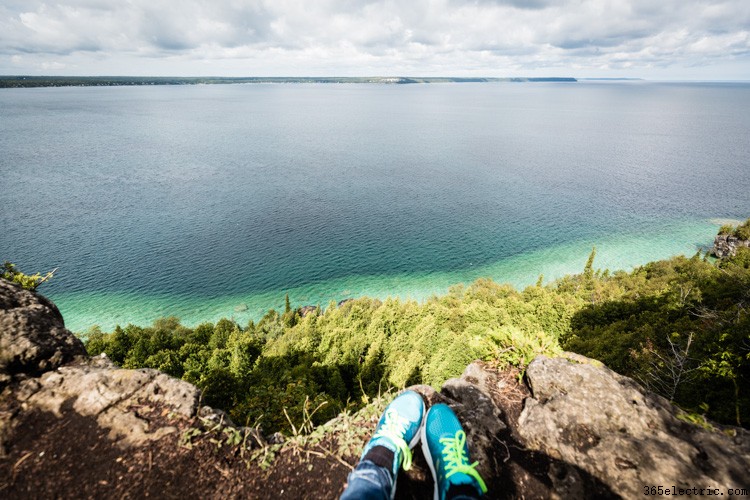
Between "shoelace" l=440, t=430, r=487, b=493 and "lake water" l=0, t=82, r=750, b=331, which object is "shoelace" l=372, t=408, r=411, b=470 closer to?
"shoelace" l=440, t=430, r=487, b=493

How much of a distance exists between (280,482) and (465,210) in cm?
6698

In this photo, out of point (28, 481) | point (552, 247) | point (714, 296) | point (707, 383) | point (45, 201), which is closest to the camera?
point (28, 481)

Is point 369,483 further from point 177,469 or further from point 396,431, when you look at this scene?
point 177,469

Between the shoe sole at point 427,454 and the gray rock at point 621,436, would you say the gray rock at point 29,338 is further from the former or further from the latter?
the gray rock at point 621,436

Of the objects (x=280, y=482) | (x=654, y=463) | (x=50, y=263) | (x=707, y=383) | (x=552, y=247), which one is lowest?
(x=552, y=247)

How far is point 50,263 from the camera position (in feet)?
151

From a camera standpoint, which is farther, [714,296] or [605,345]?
[714,296]

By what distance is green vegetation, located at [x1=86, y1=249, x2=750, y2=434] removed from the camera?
9028 mm

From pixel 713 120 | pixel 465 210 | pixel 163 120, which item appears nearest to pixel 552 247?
pixel 465 210

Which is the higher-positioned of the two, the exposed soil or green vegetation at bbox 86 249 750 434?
the exposed soil

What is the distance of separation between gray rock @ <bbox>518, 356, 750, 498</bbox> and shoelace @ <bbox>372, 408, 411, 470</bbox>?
72.8 inches

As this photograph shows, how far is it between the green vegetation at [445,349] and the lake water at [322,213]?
16.4 metres

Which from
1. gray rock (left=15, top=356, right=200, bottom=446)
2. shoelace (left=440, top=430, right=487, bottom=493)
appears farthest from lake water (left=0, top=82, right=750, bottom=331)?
shoelace (left=440, top=430, right=487, bottom=493)

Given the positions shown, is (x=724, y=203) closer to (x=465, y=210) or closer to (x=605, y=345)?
(x=465, y=210)
